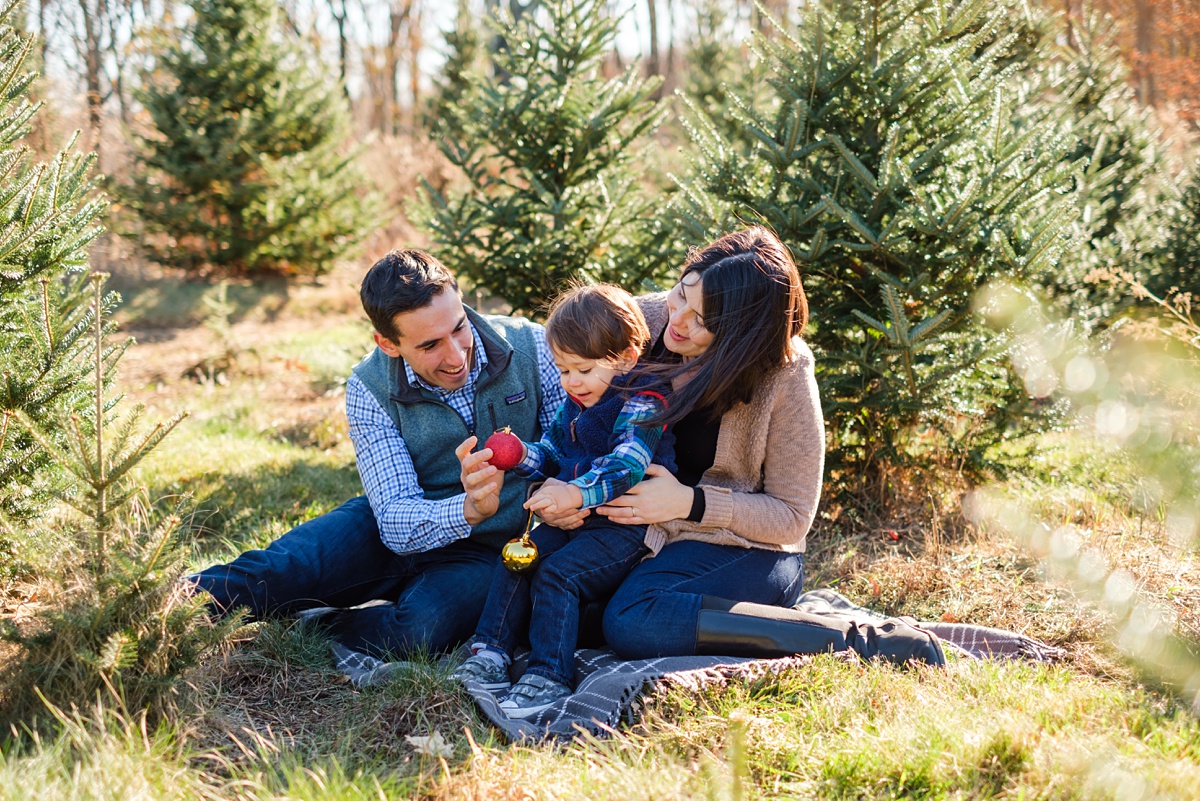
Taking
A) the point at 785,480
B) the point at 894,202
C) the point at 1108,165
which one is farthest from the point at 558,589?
the point at 1108,165

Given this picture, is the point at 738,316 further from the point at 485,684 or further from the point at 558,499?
the point at 485,684

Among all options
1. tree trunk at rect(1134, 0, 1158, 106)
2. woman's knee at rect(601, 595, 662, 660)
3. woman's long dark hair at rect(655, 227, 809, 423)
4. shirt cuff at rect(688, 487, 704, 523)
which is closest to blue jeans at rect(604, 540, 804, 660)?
woman's knee at rect(601, 595, 662, 660)

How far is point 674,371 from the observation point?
299cm

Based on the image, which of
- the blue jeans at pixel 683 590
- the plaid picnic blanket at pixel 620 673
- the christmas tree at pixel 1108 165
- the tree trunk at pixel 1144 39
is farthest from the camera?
the tree trunk at pixel 1144 39

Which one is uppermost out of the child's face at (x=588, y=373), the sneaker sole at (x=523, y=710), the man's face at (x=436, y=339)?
the man's face at (x=436, y=339)

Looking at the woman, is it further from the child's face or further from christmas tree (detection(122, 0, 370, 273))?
christmas tree (detection(122, 0, 370, 273))

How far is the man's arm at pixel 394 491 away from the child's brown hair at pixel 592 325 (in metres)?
0.66

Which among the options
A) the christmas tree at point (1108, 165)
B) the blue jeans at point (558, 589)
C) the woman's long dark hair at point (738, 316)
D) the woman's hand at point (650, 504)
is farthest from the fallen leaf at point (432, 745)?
the christmas tree at point (1108, 165)

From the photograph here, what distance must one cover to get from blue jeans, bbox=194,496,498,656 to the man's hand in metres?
0.45

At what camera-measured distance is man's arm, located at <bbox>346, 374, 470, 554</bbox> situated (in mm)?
3131

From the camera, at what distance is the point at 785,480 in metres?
3.09

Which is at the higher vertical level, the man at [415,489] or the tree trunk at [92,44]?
the tree trunk at [92,44]

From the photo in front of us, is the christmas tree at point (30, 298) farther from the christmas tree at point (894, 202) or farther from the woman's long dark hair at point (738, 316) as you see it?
the christmas tree at point (894, 202)

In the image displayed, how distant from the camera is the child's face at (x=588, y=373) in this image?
2973 millimetres
